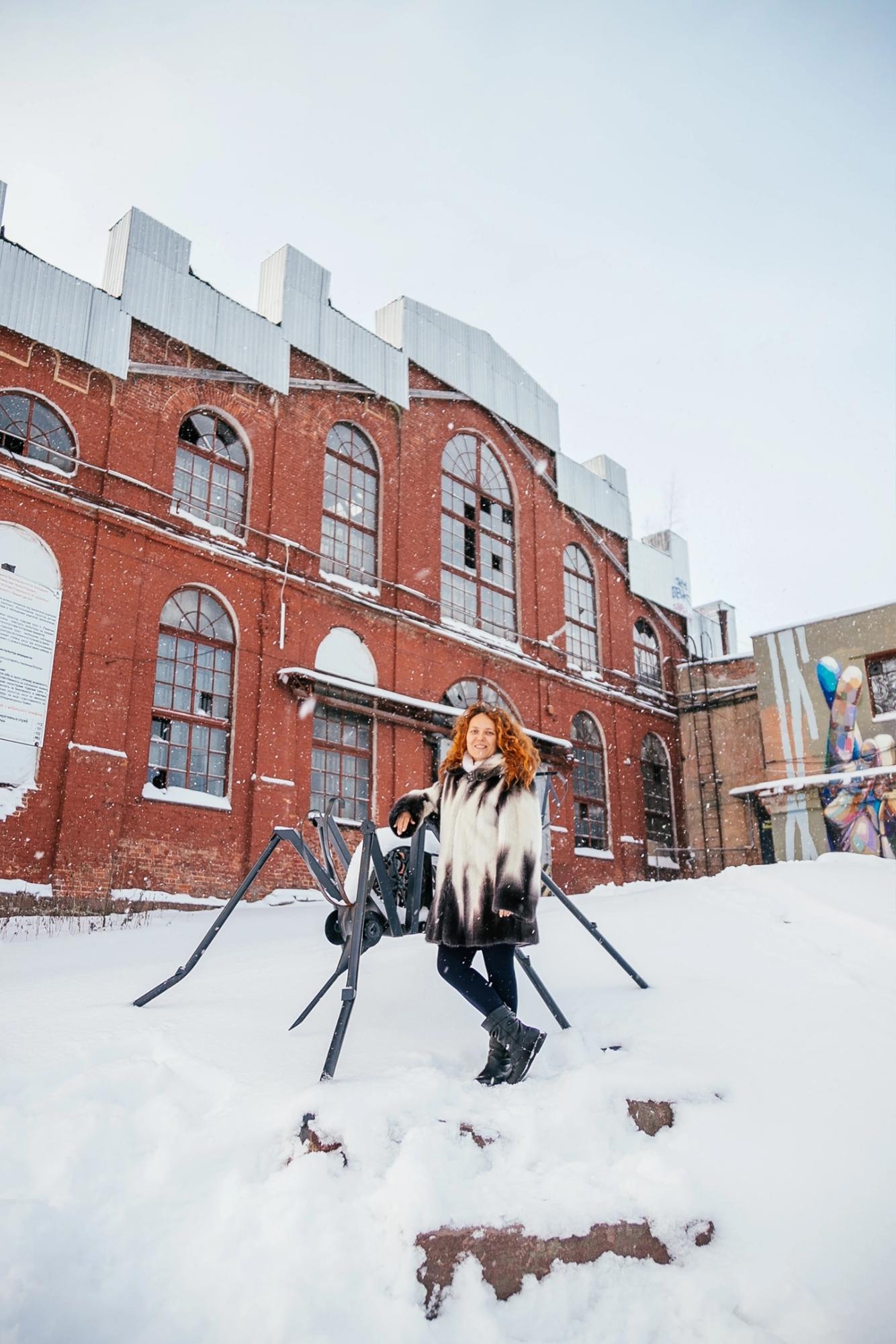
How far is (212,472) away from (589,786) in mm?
10942

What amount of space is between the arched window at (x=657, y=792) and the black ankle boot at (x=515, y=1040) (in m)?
19.0

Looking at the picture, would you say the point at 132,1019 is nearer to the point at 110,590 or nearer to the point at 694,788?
the point at 110,590

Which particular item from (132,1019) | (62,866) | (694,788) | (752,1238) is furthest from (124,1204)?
(694,788)

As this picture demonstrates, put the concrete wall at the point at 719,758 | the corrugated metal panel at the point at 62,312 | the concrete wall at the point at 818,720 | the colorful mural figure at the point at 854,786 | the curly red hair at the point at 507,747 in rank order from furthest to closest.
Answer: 1. the concrete wall at the point at 719,758
2. the concrete wall at the point at 818,720
3. the colorful mural figure at the point at 854,786
4. the corrugated metal panel at the point at 62,312
5. the curly red hair at the point at 507,747

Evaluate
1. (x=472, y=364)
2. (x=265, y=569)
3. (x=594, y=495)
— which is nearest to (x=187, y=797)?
(x=265, y=569)

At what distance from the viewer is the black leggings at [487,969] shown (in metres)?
3.54

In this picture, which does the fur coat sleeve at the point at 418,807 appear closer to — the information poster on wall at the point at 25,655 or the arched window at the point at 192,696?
the information poster on wall at the point at 25,655

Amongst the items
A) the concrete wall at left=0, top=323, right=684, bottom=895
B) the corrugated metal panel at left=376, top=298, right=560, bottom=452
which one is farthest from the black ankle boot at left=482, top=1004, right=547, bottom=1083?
the corrugated metal panel at left=376, top=298, right=560, bottom=452

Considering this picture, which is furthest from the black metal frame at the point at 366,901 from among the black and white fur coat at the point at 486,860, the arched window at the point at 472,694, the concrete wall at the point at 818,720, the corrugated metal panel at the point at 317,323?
the concrete wall at the point at 818,720

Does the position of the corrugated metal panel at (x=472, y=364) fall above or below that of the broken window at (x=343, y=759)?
above

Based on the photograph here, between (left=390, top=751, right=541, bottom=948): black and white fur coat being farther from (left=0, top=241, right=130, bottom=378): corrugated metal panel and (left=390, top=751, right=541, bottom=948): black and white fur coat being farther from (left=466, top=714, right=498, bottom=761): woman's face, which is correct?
(left=0, top=241, right=130, bottom=378): corrugated metal panel

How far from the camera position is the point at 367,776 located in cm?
1578

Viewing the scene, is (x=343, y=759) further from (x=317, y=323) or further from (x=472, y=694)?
(x=317, y=323)

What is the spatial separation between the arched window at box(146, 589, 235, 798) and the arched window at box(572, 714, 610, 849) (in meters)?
8.79
